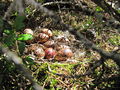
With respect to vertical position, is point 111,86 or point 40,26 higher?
point 40,26

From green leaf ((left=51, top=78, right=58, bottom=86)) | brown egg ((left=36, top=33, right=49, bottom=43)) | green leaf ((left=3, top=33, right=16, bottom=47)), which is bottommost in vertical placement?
green leaf ((left=51, top=78, right=58, bottom=86))

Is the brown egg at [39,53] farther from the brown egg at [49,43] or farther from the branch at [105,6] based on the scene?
the branch at [105,6]

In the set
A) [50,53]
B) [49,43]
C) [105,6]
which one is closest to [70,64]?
[50,53]

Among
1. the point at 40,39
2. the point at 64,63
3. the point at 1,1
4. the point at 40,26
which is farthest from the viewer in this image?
the point at 1,1

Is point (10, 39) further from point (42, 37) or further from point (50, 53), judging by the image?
A: point (42, 37)

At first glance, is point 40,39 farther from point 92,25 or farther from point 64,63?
point 92,25

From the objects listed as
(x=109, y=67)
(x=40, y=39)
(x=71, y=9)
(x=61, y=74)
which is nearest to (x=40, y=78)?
(x=61, y=74)

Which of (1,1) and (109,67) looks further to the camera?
(1,1)

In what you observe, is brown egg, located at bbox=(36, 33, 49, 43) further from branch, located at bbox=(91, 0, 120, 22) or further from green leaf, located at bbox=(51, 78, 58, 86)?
branch, located at bbox=(91, 0, 120, 22)

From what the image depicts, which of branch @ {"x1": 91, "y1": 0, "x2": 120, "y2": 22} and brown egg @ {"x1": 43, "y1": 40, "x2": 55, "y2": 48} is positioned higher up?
branch @ {"x1": 91, "y1": 0, "x2": 120, "y2": 22}

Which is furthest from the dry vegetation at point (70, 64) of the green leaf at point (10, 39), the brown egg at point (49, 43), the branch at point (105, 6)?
the branch at point (105, 6)

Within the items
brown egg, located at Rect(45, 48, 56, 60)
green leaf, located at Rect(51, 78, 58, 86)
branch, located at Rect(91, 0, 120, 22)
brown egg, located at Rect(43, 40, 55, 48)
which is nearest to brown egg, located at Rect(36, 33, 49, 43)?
brown egg, located at Rect(43, 40, 55, 48)
